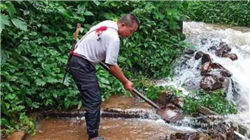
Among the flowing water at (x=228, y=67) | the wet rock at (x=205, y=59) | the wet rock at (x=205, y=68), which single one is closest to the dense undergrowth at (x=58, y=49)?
the flowing water at (x=228, y=67)

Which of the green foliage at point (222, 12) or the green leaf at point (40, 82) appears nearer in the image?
the green leaf at point (40, 82)

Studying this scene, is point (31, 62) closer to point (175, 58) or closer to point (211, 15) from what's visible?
point (175, 58)

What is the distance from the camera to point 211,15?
45.1ft

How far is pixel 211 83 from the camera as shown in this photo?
7.06 metres

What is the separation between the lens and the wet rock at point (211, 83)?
22.9 ft

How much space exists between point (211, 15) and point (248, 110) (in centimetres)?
742

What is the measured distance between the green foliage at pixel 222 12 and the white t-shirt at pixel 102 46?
8699 mm

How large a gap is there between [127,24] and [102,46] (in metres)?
0.41

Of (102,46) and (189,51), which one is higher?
(102,46)

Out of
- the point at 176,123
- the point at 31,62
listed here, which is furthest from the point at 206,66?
the point at 31,62

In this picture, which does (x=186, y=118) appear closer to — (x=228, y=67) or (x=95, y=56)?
(x=95, y=56)

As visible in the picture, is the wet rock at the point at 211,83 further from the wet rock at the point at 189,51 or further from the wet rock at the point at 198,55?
the wet rock at the point at 189,51

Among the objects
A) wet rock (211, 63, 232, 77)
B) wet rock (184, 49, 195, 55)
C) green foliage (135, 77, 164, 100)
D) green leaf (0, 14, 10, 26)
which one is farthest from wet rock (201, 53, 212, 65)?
green leaf (0, 14, 10, 26)

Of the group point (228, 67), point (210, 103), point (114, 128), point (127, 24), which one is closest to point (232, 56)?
point (228, 67)
